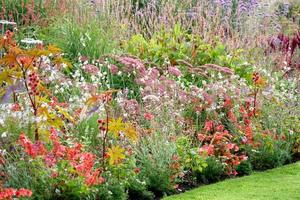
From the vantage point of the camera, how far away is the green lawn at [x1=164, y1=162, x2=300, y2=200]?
5.44 m

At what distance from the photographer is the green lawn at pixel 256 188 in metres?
5.44

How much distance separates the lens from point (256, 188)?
5.74m

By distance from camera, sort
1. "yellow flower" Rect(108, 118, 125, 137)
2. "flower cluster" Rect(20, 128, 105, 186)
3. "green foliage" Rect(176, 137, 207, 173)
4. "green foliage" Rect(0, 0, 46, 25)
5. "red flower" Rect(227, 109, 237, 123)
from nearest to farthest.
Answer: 1. "flower cluster" Rect(20, 128, 105, 186)
2. "yellow flower" Rect(108, 118, 125, 137)
3. "green foliage" Rect(176, 137, 207, 173)
4. "red flower" Rect(227, 109, 237, 123)
5. "green foliage" Rect(0, 0, 46, 25)

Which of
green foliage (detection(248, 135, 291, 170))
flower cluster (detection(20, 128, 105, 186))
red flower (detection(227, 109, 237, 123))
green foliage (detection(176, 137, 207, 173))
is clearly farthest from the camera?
red flower (detection(227, 109, 237, 123))

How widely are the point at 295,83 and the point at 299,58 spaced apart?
92.0 inches

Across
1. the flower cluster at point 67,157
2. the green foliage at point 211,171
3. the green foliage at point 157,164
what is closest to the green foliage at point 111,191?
the flower cluster at point 67,157

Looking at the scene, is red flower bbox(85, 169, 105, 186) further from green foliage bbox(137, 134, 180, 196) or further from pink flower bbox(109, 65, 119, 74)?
pink flower bbox(109, 65, 119, 74)

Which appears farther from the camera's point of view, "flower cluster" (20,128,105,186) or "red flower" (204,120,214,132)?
"red flower" (204,120,214,132)

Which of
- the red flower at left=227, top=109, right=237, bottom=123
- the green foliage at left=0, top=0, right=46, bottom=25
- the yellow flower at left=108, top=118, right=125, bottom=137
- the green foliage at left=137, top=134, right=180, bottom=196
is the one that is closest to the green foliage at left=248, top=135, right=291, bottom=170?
the red flower at left=227, top=109, right=237, bottom=123

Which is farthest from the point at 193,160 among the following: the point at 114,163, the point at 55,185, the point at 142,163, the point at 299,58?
the point at 299,58

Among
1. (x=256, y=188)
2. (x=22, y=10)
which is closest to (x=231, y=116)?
(x=256, y=188)

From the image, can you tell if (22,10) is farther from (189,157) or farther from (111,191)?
(111,191)

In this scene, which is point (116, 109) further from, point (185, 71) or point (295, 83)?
point (295, 83)

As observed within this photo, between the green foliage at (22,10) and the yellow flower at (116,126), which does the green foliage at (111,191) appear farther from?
the green foliage at (22,10)
